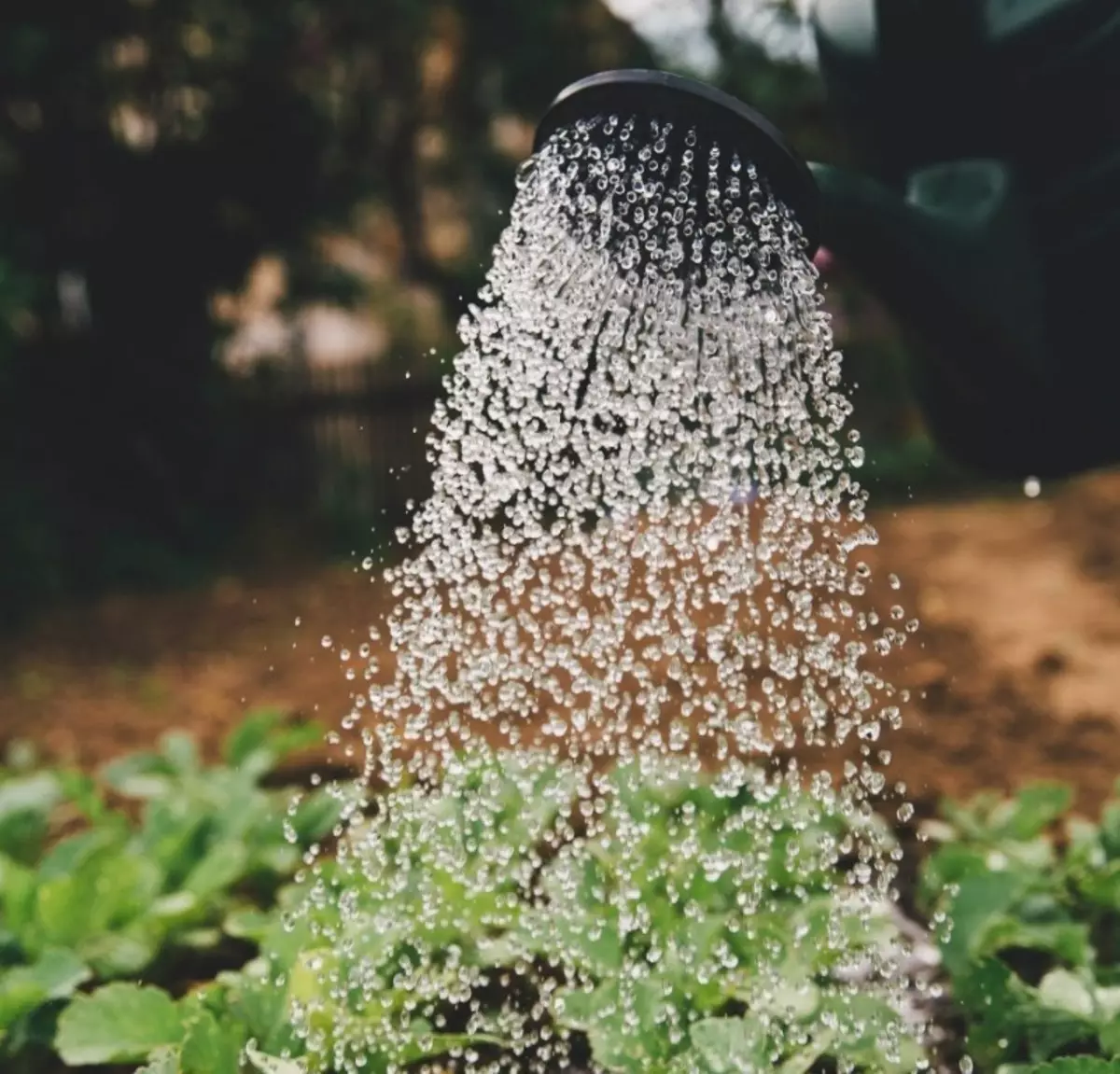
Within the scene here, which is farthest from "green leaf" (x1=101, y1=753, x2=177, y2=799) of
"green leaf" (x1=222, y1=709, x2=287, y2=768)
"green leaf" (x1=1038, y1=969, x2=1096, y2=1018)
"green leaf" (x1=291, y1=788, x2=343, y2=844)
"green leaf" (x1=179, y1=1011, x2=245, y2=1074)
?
"green leaf" (x1=1038, y1=969, x2=1096, y2=1018)

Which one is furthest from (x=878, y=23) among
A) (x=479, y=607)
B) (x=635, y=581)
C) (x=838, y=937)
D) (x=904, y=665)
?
(x=904, y=665)

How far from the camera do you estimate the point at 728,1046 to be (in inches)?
60.8

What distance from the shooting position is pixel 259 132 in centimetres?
654

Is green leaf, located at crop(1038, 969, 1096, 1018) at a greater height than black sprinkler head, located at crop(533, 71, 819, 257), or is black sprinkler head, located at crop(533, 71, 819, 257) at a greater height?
black sprinkler head, located at crop(533, 71, 819, 257)

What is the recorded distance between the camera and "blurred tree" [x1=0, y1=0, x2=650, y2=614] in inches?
239

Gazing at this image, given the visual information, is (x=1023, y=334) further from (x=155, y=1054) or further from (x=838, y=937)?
(x=155, y=1054)

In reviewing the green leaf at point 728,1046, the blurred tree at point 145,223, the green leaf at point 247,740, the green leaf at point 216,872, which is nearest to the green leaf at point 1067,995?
the green leaf at point 728,1046

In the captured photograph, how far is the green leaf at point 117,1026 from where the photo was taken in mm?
1600

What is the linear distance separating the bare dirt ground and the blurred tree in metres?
0.67

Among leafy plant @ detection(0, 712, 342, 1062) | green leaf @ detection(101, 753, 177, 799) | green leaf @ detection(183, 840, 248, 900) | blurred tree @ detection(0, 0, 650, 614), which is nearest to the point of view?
leafy plant @ detection(0, 712, 342, 1062)

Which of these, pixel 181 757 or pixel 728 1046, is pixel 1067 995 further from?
pixel 181 757

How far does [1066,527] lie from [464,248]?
15.2ft

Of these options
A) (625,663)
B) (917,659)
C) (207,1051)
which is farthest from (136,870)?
(917,659)

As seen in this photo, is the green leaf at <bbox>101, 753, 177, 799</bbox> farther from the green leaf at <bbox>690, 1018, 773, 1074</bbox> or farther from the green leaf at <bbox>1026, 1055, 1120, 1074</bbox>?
the green leaf at <bbox>1026, 1055, 1120, 1074</bbox>
